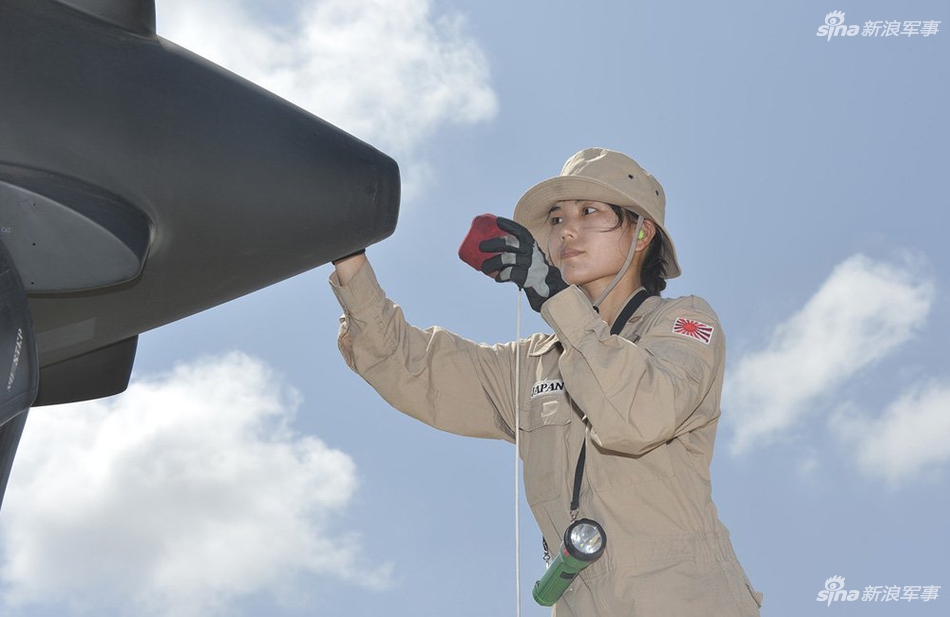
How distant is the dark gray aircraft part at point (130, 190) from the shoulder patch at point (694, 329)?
5.25 feet

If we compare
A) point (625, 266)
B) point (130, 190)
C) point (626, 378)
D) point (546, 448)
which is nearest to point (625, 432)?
point (626, 378)

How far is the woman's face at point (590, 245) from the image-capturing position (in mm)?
4754

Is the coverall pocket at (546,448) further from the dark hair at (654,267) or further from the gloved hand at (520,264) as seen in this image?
the dark hair at (654,267)

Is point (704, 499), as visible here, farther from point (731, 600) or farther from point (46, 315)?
point (46, 315)

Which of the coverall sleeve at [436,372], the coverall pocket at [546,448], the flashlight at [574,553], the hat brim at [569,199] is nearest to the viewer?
the flashlight at [574,553]

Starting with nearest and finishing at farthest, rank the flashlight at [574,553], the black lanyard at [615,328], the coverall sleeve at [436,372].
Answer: the flashlight at [574,553]
the black lanyard at [615,328]
the coverall sleeve at [436,372]

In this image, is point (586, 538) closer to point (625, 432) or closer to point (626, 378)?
point (625, 432)

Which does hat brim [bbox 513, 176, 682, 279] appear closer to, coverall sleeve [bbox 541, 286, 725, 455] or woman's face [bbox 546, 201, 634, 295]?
woman's face [bbox 546, 201, 634, 295]

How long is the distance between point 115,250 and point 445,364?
2.77 meters

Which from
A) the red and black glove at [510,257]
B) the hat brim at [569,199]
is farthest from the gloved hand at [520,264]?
the hat brim at [569,199]

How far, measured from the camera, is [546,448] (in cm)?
452

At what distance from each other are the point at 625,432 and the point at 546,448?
677mm

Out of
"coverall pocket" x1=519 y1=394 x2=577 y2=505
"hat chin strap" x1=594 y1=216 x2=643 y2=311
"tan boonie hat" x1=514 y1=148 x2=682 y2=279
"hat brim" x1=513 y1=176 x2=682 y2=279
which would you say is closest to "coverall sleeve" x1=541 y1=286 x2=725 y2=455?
"coverall pocket" x1=519 y1=394 x2=577 y2=505

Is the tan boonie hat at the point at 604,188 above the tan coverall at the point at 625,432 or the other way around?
above
